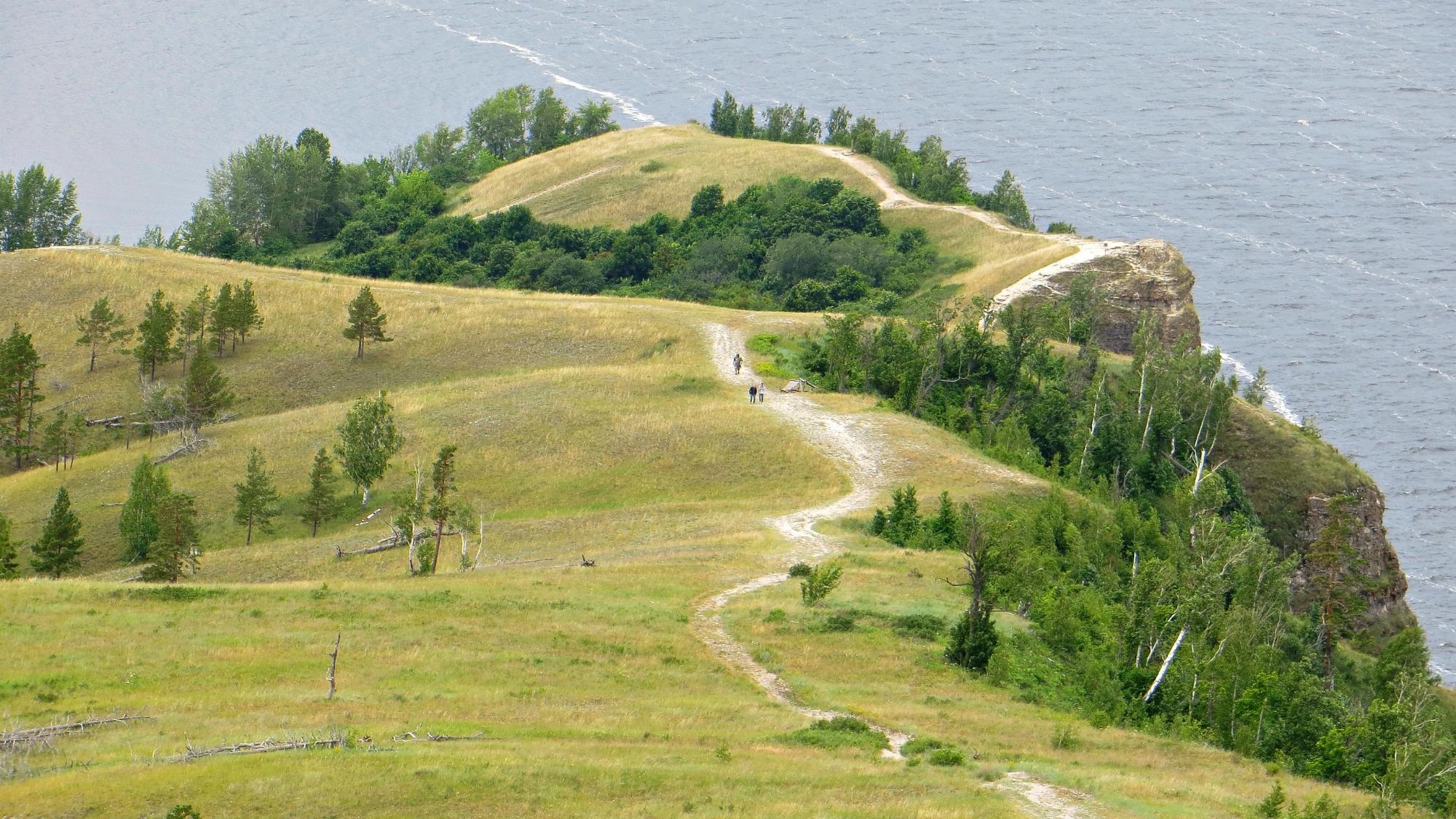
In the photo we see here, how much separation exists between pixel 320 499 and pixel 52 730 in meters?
36.7

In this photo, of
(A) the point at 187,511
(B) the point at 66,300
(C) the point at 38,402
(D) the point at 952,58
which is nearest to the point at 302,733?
(A) the point at 187,511

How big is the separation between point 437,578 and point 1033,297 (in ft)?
192

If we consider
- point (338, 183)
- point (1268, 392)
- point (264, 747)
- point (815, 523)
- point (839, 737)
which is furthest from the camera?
point (338, 183)

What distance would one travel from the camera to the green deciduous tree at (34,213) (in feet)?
468

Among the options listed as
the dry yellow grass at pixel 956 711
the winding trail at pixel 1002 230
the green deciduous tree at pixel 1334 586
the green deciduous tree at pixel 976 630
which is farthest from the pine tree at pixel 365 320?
the green deciduous tree at pixel 1334 586

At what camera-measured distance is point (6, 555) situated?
60.3 meters

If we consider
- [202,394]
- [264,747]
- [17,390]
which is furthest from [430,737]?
[17,390]

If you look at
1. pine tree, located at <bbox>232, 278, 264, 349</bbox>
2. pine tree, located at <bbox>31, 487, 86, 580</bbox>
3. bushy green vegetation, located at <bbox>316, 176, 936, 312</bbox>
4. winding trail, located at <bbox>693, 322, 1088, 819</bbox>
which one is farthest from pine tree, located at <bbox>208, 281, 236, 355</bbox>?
bushy green vegetation, located at <bbox>316, 176, 936, 312</bbox>

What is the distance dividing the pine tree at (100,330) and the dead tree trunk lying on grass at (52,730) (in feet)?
219

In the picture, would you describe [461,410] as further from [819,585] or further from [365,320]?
[819,585]

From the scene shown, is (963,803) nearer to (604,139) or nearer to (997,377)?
(997,377)

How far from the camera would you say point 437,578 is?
163 ft

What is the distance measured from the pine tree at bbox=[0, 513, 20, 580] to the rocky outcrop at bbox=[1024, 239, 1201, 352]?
2530 inches

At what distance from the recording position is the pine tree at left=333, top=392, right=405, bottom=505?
67.9m
